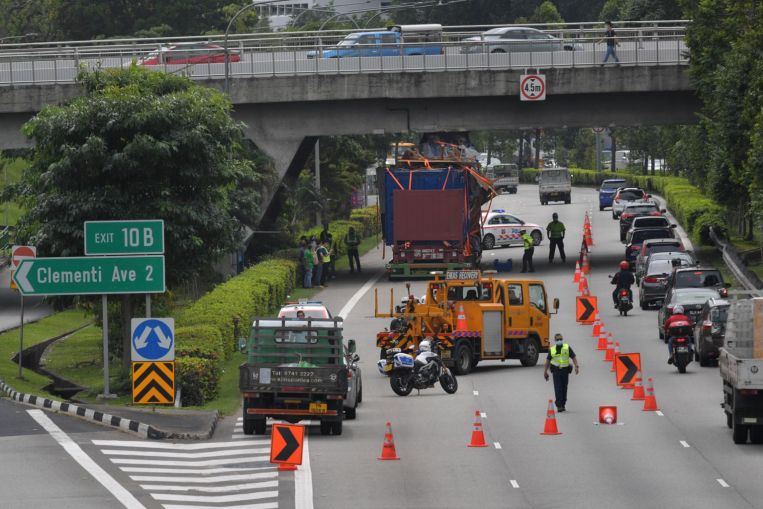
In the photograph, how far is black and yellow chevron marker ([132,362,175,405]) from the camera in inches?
1037

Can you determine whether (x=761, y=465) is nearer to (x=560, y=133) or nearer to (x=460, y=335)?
(x=460, y=335)

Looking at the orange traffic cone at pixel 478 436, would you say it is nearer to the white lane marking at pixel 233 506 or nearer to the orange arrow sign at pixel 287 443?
the orange arrow sign at pixel 287 443

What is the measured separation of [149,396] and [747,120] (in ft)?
92.5

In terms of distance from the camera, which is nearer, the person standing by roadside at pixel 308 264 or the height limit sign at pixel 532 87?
the person standing by roadside at pixel 308 264

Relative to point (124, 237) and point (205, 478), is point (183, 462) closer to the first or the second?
point (205, 478)

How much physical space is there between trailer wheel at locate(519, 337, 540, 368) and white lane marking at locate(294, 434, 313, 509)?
39.3 feet

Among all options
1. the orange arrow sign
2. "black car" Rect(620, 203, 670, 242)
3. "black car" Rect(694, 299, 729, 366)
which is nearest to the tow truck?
"black car" Rect(694, 299, 729, 366)

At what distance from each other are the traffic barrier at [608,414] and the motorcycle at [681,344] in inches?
262

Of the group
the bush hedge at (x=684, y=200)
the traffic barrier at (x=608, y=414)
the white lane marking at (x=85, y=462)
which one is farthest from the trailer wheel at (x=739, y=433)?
the bush hedge at (x=684, y=200)

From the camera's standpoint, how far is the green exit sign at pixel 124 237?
28516 mm

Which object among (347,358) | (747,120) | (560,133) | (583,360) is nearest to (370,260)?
(747,120)

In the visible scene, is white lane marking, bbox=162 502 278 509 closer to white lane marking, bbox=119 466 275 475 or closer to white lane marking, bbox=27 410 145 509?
white lane marking, bbox=27 410 145 509

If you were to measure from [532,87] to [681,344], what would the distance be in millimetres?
23270

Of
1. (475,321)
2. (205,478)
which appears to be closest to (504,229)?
(475,321)
